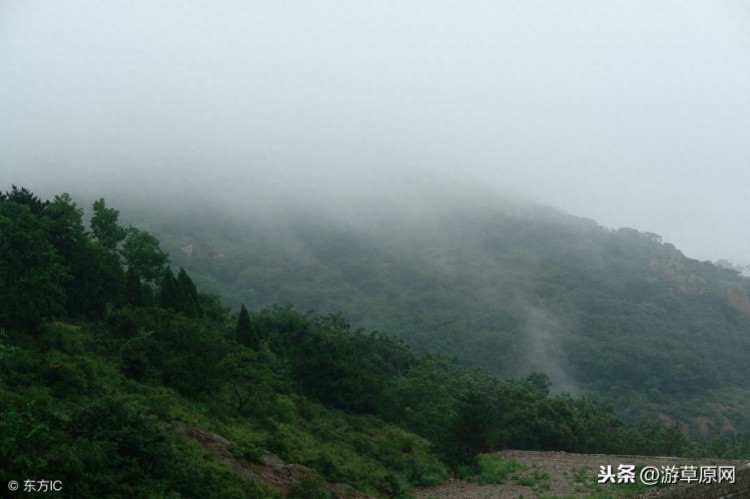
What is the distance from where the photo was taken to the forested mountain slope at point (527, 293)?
309 ft

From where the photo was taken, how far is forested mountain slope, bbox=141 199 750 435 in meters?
94.2

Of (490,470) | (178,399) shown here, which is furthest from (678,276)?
(178,399)

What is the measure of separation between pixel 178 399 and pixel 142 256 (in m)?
23.0

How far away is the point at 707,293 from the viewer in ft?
411

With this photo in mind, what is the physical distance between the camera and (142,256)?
42.2 m

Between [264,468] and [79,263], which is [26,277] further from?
[79,263]

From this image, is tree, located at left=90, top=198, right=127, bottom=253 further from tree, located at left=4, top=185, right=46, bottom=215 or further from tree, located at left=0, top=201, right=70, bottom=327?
tree, located at left=0, top=201, right=70, bottom=327

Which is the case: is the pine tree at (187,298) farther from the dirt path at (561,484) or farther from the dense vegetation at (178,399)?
the dirt path at (561,484)

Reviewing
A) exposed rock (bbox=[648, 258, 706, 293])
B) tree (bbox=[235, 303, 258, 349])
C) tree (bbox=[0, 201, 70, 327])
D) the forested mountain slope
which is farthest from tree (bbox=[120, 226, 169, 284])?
exposed rock (bbox=[648, 258, 706, 293])

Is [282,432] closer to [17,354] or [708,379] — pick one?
[17,354]

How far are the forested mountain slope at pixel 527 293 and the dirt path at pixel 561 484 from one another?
191 feet

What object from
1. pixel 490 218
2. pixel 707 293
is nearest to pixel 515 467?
pixel 707 293

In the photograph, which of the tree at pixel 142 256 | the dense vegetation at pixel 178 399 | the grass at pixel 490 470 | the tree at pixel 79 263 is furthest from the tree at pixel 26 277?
the grass at pixel 490 470

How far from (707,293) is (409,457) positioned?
385ft
